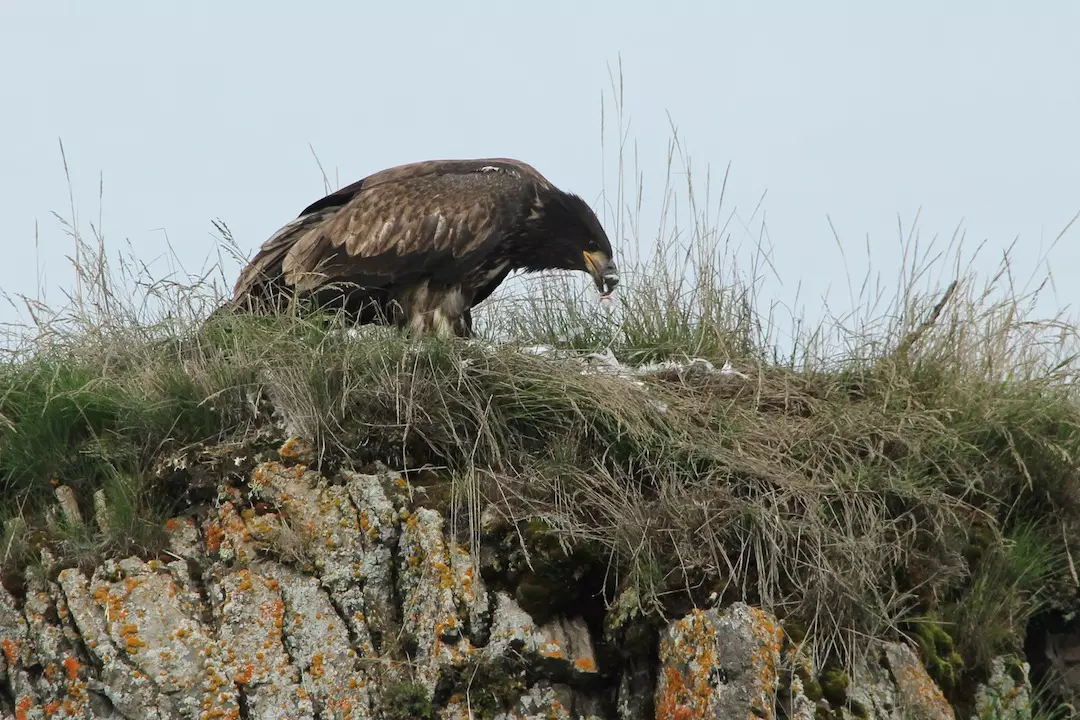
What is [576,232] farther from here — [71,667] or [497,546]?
[71,667]

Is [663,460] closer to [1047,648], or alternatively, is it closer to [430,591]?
[430,591]


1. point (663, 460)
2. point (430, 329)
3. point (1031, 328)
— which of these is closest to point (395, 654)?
point (663, 460)

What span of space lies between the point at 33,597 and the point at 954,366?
360 cm

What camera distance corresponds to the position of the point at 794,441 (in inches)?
189

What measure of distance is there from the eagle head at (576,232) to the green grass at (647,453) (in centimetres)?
118

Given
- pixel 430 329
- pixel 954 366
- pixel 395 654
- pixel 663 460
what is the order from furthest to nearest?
pixel 430 329 < pixel 954 366 < pixel 663 460 < pixel 395 654

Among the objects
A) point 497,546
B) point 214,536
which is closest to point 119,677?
point 214,536

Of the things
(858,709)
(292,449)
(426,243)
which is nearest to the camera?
(858,709)

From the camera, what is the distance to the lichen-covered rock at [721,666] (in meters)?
3.95

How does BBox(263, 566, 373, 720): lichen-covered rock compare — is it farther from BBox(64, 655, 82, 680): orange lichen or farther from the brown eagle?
the brown eagle

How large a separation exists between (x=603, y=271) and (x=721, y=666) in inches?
106

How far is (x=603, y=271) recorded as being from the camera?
20.6 ft

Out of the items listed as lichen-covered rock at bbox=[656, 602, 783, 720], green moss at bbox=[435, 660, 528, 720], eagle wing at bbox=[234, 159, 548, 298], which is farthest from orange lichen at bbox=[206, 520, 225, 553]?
eagle wing at bbox=[234, 159, 548, 298]

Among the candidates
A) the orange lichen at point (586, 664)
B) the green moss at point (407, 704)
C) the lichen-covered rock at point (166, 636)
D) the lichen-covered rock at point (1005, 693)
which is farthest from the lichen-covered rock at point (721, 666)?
the lichen-covered rock at point (166, 636)
